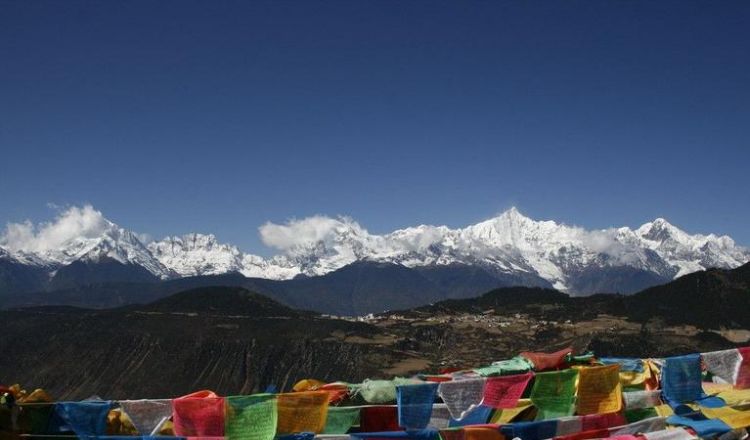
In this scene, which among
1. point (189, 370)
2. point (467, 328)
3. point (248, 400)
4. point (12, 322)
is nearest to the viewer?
point (248, 400)

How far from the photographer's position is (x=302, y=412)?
42.6 ft

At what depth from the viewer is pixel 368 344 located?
348 feet

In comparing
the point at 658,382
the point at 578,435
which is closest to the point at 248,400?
the point at 578,435

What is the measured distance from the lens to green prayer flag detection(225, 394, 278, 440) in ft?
41.5

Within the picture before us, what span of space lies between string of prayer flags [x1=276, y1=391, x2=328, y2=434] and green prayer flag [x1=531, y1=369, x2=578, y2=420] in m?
4.71

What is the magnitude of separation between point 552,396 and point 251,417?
6506mm

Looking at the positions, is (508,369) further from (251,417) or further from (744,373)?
(251,417)

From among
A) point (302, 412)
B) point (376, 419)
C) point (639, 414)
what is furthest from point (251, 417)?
point (639, 414)

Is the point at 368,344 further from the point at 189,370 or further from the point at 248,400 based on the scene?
the point at 248,400

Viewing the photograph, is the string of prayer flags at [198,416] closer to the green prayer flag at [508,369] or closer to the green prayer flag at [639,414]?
the green prayer flag at [508,369]

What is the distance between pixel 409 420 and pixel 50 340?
415 ft

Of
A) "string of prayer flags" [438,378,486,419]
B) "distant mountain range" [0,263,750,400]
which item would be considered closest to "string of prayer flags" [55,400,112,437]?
"string of prayer flags" [438,378,486,419]

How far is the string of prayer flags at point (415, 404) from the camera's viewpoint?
45.5ft

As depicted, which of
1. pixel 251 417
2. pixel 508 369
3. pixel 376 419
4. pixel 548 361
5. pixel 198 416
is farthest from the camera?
pixel 508 369
